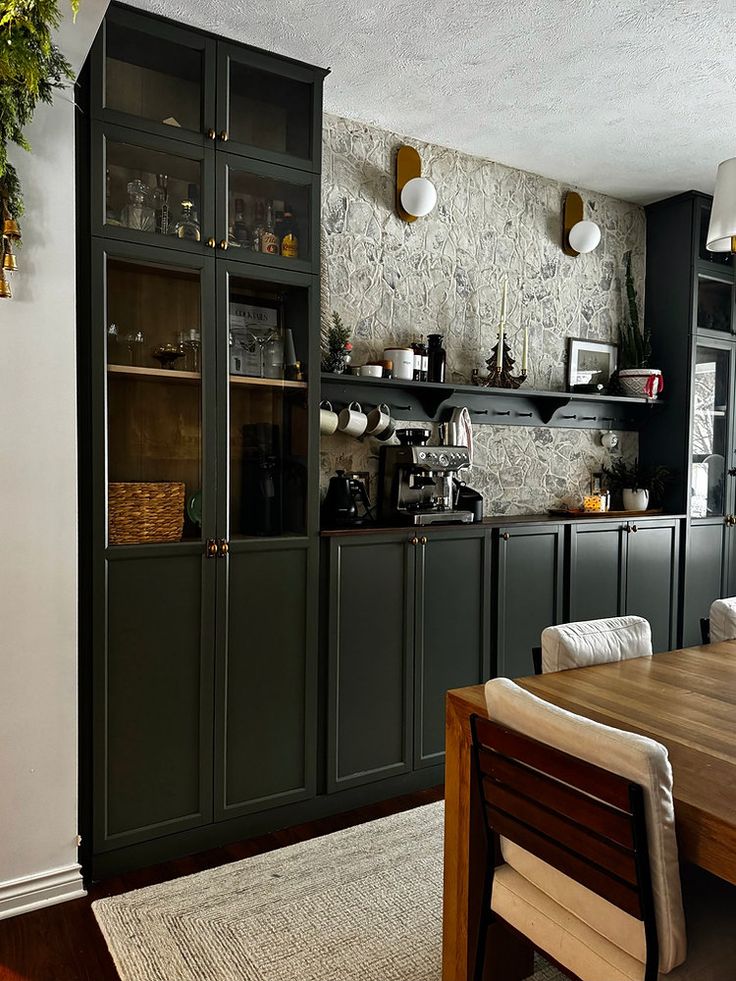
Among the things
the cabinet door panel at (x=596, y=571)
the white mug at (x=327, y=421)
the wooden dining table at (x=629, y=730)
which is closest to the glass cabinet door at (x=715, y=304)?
the cabinet door panel at (x=596, y=571)

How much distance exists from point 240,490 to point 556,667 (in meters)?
1.27

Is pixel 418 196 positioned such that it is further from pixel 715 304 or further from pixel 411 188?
pixel 715 304

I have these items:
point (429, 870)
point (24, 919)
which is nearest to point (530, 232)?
point (429, 870)

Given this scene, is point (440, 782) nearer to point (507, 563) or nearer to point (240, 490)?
point (507, 563)

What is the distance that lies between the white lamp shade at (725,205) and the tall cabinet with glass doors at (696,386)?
227cm

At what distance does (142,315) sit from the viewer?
254cm

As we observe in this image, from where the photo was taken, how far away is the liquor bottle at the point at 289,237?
9.15 ft

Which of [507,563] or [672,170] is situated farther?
[672,170]

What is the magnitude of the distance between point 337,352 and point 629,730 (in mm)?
2008

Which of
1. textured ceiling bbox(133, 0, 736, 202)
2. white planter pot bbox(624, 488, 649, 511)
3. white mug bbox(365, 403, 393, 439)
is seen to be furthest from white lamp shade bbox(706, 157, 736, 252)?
white planter pot bbox(624, 488, 649, 511)

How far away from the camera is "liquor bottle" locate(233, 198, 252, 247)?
268cm

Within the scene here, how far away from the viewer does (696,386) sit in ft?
13.7

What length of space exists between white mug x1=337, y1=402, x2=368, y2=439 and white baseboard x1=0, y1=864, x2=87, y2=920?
1.90 m

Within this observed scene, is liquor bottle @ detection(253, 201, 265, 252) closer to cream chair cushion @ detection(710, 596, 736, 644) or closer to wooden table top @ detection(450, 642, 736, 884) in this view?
wooden table top @ detection(450, 642, 736, 884)
